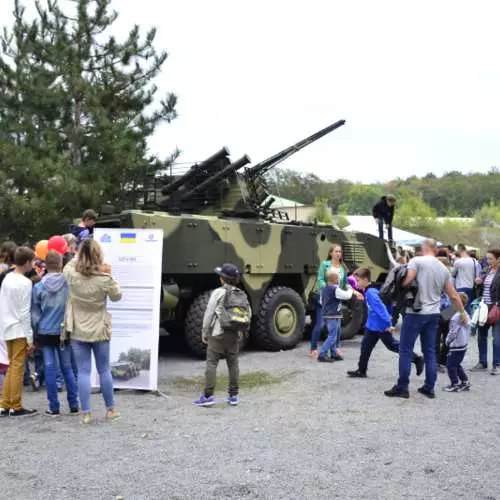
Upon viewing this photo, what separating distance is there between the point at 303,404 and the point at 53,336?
8.01ft

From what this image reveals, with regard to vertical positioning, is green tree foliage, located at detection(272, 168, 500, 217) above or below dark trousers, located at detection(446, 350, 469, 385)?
above

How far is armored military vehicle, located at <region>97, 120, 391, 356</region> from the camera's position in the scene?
935cm

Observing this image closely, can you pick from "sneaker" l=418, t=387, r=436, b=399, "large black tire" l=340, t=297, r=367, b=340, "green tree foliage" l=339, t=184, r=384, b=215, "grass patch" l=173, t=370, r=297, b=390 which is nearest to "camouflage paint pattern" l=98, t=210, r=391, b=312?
"large black tire" l=340, t=297, r=367, b=340

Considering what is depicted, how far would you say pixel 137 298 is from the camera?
7.39 m

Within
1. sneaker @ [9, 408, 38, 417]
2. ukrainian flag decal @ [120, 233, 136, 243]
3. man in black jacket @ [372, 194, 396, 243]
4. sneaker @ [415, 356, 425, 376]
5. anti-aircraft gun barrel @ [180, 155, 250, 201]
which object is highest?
anti-aircraft gun barrel @ [180, 155, 250, 201]

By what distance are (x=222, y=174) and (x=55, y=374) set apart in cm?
580

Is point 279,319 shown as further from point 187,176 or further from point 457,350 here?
point 457,350

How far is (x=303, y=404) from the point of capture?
686 cm

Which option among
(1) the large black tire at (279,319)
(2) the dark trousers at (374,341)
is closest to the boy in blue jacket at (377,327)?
(2) the dark trousers at (374,341)

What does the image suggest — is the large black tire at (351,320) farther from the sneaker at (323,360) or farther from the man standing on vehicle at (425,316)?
the man standing on vehicle at (425,316)

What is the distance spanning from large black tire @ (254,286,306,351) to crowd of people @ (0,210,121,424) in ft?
13.2

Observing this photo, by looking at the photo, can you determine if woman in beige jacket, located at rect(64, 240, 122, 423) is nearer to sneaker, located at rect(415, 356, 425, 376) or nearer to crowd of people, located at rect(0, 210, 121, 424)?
crowd of people, located at rect(0, 210, 121, 424)

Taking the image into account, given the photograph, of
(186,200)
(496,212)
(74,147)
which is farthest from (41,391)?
(496,212)

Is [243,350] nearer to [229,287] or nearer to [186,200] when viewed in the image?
[186,200]
